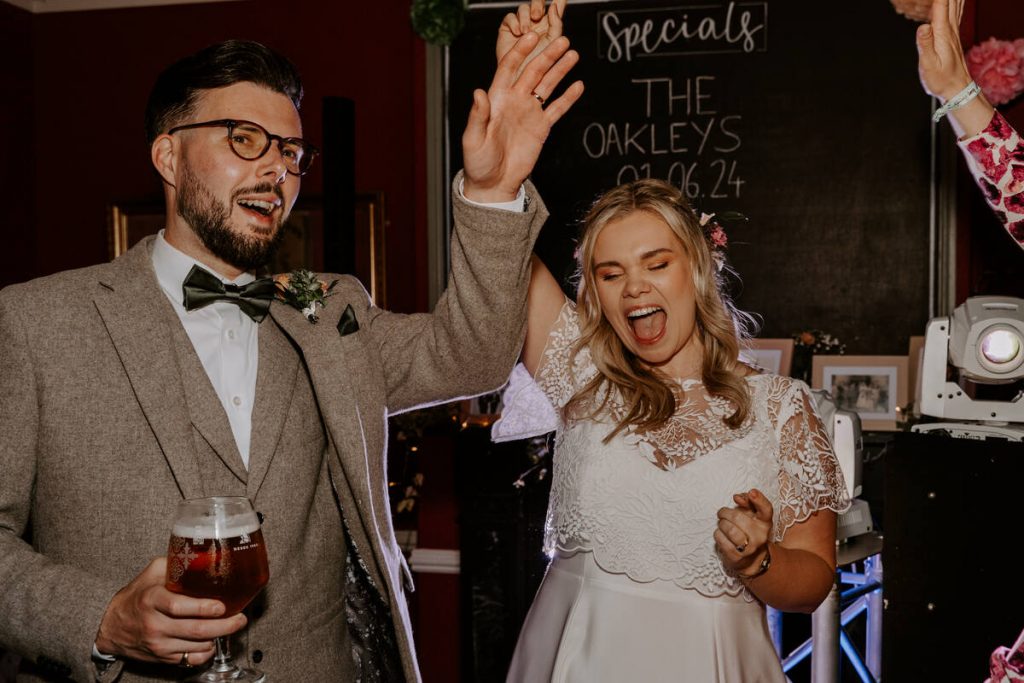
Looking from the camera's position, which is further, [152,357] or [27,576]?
[152,357]

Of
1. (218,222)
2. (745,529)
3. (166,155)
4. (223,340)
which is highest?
(166,155)

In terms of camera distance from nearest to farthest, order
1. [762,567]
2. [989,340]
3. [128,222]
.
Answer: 1. [762,567]
2. [989,340]
3. [128,222]

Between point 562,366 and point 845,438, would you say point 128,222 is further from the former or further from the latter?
point 845,438

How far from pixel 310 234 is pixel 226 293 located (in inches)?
103

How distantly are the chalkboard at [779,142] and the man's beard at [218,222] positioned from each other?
2.16 meters

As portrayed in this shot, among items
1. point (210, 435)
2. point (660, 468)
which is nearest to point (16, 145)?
point (210, 435)

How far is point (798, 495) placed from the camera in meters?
1.96

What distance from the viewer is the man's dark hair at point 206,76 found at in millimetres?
1693

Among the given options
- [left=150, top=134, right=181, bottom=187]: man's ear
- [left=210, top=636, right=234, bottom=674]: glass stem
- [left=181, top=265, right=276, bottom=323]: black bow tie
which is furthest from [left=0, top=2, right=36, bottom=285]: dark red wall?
[left=210, top=636, right=234, bottom=674]: glass stem

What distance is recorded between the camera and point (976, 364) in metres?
Result: 2.37

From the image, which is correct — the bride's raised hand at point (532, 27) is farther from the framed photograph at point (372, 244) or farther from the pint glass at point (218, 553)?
the framed photograph at point (372, 244)

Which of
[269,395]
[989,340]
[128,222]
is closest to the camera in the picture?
Answer: [269,395]

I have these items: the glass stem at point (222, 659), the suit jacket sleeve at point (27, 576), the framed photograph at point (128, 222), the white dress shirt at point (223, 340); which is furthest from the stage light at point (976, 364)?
the framed photograph at point (128, 222)

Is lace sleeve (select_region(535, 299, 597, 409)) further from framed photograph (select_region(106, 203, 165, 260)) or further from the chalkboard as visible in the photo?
framed photograph (select_region(106, 203, 165, 260))
